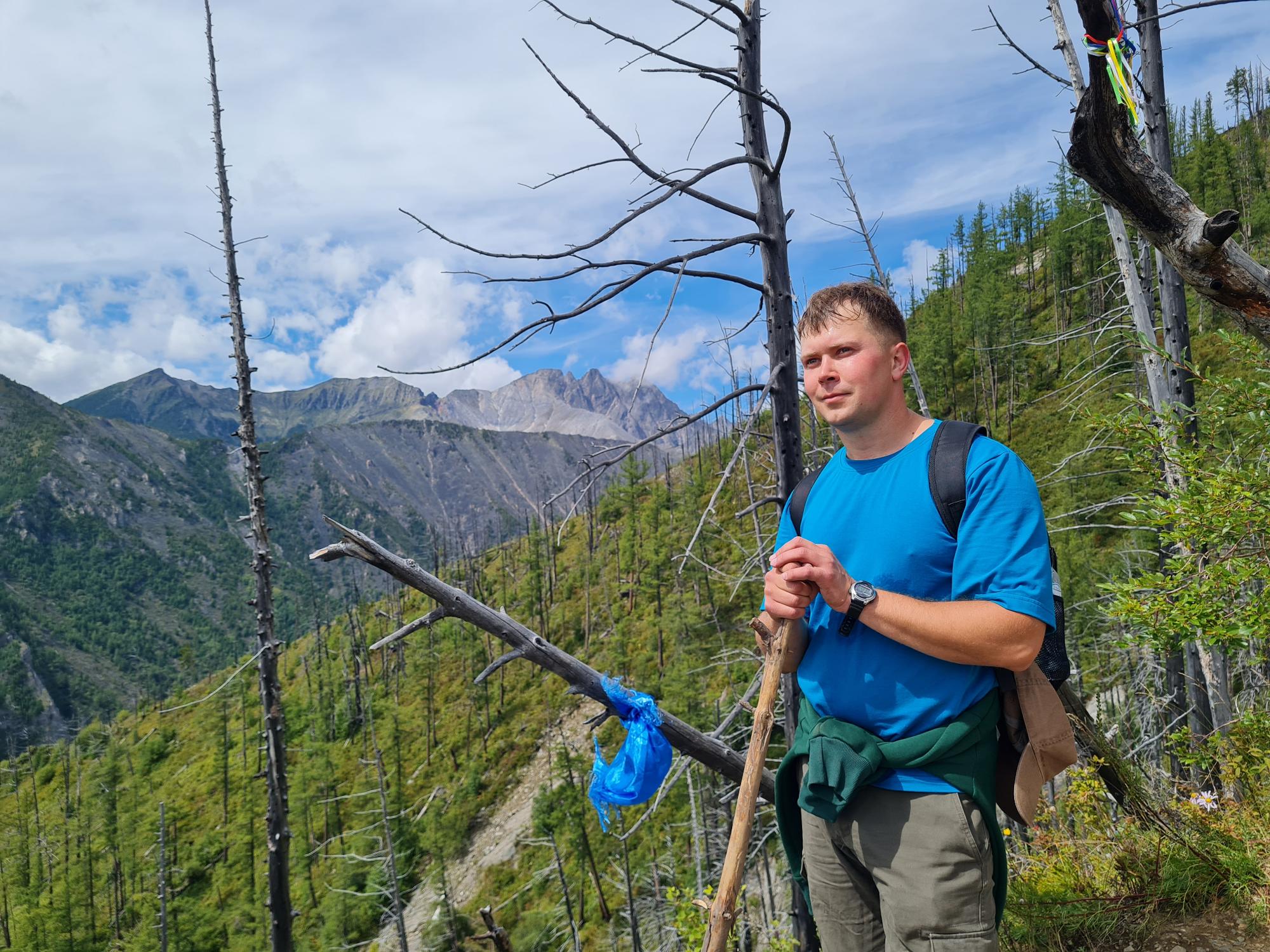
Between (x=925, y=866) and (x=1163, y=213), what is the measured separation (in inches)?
93.4

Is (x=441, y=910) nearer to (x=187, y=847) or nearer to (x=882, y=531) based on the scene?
(x=187, y=847)

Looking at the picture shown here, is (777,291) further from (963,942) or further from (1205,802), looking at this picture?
(1205,802)

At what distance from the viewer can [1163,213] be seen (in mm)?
2477

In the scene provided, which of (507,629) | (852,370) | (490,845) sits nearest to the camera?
(852,370)

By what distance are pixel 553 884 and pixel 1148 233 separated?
45.6 m

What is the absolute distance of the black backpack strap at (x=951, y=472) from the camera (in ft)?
5.81

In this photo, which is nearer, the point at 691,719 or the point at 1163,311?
the point at 1163,311

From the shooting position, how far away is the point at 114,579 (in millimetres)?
192125

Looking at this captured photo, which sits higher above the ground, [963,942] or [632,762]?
[632,762]

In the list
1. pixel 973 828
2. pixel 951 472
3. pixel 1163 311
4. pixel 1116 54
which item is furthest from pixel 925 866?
pixel 1163 311

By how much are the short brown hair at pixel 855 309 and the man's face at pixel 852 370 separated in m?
0.02

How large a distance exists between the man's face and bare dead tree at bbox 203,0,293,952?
1086cm

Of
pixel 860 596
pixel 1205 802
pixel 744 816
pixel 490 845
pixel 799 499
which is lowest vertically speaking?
pixel 490 845

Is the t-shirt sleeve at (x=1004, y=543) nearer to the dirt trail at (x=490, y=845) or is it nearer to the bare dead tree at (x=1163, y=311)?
Answer: the bare dead tree at (x=1163, y=311)
